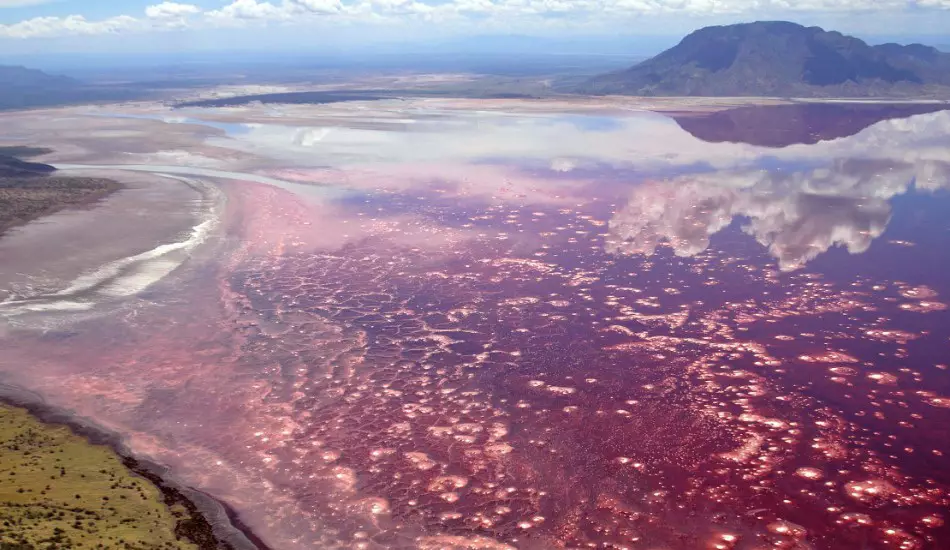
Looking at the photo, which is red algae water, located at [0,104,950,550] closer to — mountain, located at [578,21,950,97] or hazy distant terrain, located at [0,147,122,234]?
hazy distant terrain, located at [0,147,122,234]

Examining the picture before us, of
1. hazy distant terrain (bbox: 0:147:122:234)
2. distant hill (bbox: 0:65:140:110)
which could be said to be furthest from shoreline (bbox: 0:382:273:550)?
distant hill (bbox: 0:65:140:110)

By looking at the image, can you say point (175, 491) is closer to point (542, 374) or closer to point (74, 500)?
point (74, 500)

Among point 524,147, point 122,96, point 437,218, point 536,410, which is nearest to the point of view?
point 536,410

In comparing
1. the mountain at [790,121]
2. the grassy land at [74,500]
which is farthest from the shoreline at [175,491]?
the mountain at [790,121]

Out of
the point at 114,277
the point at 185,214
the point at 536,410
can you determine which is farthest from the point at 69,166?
the point at 536,410

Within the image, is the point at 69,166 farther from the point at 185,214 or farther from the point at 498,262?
the point at 498,262
